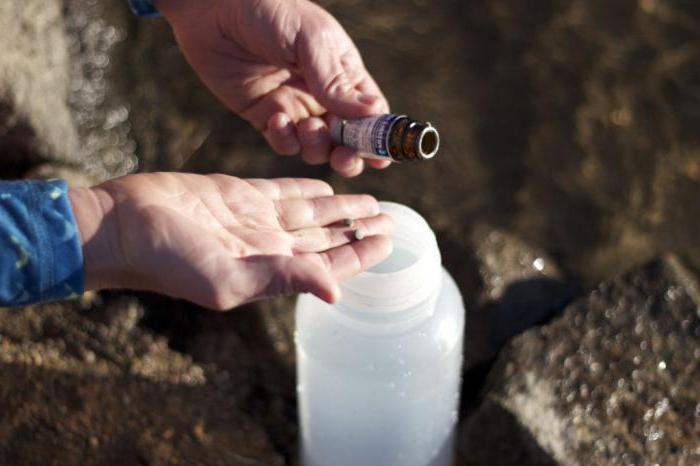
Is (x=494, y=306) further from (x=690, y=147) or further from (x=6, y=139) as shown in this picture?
(x=6, y=139)

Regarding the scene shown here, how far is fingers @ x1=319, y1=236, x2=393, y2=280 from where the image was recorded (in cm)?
145

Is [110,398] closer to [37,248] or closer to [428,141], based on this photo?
[37,248]

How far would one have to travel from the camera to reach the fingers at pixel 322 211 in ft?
5.18

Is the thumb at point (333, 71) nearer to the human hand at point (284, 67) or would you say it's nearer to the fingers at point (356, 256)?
the human hand at point (284, 67)

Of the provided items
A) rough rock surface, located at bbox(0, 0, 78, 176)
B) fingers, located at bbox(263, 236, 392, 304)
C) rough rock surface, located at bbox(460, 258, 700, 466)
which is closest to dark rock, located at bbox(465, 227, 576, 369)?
rough rock surface, located at bbox(460, 258, 700, 466)

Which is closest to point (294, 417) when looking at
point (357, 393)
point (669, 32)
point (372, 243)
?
point (357, 393)

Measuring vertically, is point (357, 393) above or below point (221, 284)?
below

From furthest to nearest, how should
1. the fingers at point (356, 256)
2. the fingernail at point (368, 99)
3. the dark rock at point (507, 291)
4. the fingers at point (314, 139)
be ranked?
the dark rock at point (507, 291) < the fingers at point (314, 139) < the fingernail at point (368, 99) < the fingers at point (356, 256)

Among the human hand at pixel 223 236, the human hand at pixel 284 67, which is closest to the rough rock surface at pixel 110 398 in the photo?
the human hand at pixel 223 236

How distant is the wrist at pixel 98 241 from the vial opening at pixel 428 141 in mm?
601

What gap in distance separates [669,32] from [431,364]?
1686 mm

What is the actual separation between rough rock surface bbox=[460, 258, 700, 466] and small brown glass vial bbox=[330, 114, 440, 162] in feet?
2.12

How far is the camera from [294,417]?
6.77 feet

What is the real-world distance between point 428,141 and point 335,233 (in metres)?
0.27
